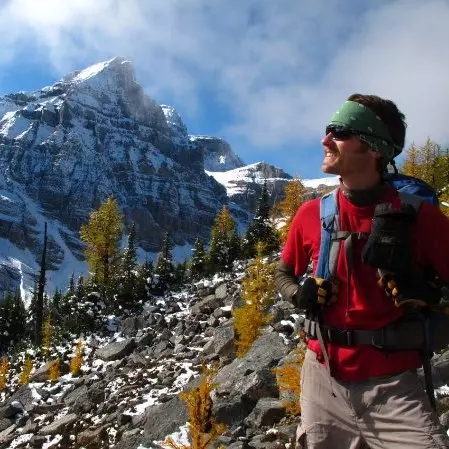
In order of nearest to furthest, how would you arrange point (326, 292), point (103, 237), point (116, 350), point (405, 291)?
1. point (405, 291)
2. point (326, 292)
3. point (116, 350)
4. point (103, 237)

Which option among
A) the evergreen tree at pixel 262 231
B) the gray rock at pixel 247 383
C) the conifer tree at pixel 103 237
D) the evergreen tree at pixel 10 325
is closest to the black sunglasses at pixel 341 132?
A: the gray rock at pixel 247 383

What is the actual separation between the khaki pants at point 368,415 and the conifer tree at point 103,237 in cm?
4291

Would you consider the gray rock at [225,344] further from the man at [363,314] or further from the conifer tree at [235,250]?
the conifer tree at [235,250]

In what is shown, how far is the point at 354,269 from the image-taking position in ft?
8.39

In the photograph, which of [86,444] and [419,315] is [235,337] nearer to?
[86,444]

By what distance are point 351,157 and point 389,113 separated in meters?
0.36

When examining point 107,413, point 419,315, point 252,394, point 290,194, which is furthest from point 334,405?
point 290,194

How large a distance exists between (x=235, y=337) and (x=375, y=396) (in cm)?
2139

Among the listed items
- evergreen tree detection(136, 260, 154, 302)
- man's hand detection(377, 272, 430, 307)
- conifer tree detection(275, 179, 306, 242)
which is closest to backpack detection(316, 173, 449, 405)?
man's hand detection(377, 272, 430, 307)

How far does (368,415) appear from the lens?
2455 millimetres

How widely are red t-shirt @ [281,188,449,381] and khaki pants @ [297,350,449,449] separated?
0.23 ft

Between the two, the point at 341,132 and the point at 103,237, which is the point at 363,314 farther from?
the point at 103,237

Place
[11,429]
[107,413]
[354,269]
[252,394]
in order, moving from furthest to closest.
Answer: [11,429], [107,413], [252,394], [354,269]

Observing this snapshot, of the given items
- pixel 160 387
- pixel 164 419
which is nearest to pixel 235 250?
pixel 160 387
